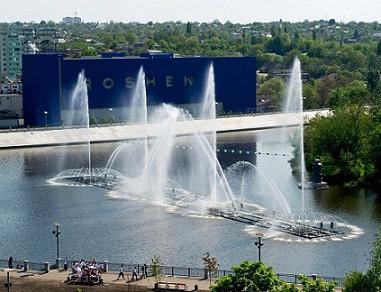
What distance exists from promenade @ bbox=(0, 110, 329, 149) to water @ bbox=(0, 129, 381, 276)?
15868 millimetres

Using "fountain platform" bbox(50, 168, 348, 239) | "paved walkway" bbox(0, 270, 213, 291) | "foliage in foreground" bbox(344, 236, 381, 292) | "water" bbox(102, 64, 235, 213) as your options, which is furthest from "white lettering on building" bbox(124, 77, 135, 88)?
"foliage in foreground" bbox(344, 236, 381, 292)

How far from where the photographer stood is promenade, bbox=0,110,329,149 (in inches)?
2992

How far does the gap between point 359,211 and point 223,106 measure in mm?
45182

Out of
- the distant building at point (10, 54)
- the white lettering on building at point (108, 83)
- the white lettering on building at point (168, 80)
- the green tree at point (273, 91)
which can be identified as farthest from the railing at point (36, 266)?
the distant building at point (10, 54)

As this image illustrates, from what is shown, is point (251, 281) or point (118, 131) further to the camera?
point (118, 131)

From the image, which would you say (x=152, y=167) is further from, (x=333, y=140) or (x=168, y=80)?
(x=168, y=80)

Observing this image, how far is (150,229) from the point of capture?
4294cm

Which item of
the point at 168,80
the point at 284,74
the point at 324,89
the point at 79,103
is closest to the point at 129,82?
the point at 168,80

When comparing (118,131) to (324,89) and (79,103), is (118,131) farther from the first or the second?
(324,89)

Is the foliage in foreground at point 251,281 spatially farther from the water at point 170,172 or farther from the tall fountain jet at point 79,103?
the tall fountain jet at point 79,103

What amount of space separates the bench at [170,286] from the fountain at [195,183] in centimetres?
1044

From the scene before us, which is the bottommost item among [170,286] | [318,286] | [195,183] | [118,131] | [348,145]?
[170,286]

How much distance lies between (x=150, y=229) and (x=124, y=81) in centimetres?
4465

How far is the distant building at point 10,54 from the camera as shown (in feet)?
439
